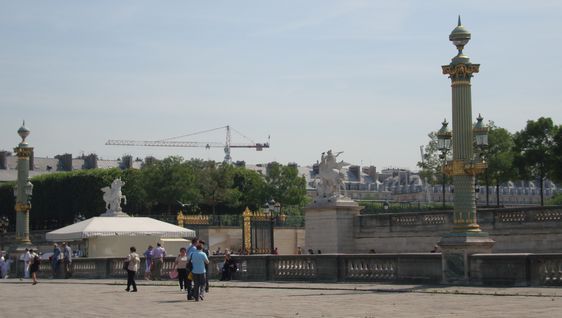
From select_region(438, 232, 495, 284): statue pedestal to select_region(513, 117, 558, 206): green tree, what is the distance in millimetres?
51457

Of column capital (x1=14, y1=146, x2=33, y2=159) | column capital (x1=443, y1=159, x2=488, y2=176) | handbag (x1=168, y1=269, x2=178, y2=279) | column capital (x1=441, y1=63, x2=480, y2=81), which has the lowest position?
handbag (x1=168, y1=269, x2=178, y2=279)

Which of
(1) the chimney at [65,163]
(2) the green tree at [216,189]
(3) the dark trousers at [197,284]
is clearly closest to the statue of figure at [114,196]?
(3) the dark trousers at [197,284]

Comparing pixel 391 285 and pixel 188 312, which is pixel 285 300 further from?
pixel 391 285

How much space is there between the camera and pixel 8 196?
4906 inches

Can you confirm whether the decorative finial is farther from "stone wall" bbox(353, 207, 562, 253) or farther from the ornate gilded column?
"stone wall" bbox(353, 207, 562, 253)

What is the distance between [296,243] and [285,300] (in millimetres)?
46776

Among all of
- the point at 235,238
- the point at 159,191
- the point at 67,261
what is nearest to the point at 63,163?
the point at 159,191

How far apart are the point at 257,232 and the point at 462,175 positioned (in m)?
37.9

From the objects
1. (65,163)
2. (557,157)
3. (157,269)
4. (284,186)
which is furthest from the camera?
(65,163)

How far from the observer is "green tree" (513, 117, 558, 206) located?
78.9 metres

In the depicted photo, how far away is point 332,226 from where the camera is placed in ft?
160

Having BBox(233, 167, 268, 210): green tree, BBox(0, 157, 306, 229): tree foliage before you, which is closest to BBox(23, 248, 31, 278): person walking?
BBox(0, 157, 306, 229): tree foliage

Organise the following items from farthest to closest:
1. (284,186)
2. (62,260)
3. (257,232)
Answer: (284,186)
(257,232)
(62,260)

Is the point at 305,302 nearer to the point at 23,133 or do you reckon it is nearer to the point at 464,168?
the point at 464,168
